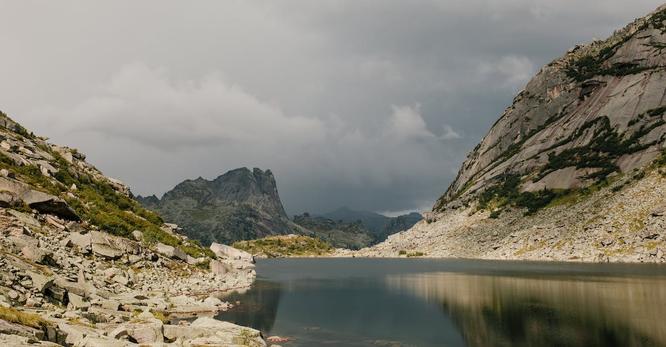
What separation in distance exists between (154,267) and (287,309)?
25725mm

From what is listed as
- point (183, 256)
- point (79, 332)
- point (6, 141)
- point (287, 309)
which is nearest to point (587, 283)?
point (287, 309)

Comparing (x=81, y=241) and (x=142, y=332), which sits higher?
(x=81, y=241)

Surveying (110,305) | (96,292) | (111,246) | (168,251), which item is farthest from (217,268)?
(110,305)

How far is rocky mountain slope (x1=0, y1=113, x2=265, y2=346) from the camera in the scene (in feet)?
114

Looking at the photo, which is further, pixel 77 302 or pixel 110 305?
pixel 110 305

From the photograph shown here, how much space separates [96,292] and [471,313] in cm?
5254

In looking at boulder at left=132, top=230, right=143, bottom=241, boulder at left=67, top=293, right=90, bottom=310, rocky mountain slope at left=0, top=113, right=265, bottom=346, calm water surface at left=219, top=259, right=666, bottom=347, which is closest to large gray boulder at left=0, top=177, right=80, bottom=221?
rocky mountain slope at left=0, top=113, right=265, bottom=346

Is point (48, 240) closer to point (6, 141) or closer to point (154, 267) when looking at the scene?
point (154, 267)

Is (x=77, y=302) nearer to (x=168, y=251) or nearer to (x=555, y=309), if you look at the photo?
(x=168, y=251)

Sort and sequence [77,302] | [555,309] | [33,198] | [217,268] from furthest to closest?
[217,268]
[33,198]
[555,309]
[77,302]

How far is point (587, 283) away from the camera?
103 m

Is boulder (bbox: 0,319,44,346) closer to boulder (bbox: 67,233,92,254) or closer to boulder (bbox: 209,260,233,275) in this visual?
boulder (bbox: 67,233,92,254)

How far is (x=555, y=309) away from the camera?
69500 millimetres

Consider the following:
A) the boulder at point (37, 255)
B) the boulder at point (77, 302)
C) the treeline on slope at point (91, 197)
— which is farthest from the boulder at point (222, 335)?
the treeline on slope at point (91, 197)
